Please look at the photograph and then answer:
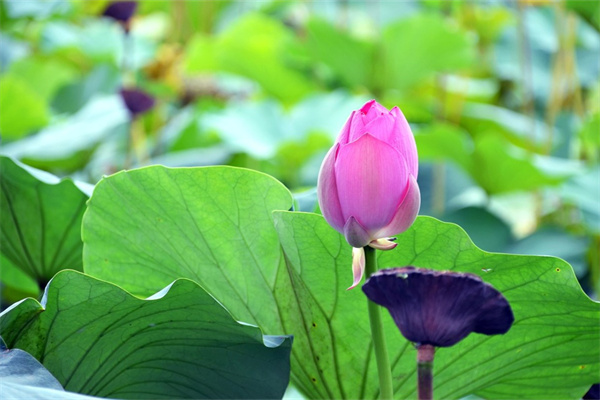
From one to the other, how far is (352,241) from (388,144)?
42 mm

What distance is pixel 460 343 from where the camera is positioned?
0.41 metres

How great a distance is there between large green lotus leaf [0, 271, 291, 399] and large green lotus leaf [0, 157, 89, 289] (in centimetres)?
19

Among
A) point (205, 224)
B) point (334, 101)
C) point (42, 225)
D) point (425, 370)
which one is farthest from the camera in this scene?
point (334, 101)

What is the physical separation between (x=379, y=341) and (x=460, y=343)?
79 mm

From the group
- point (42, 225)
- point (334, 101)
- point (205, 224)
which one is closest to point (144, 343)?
point (205, 224)

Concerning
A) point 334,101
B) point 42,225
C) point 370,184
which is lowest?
point 334,101

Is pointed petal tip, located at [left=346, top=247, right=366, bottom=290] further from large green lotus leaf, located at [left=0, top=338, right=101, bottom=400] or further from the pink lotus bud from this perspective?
large green lotus leaf, located at [left=0, top=338, right=101, bottom=400]

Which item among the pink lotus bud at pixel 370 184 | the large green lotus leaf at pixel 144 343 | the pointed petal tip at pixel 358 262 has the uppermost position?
the pink lotus bud at pixel 370 184

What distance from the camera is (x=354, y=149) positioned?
34cm

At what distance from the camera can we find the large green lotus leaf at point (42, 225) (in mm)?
573

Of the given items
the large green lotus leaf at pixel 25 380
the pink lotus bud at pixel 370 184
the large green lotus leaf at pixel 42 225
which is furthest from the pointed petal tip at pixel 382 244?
the large green lotus leaf at pixel 42 225

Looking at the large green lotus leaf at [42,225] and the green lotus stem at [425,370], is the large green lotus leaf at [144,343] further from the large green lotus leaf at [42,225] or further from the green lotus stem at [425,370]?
the large green lotus leaf at [42,225]

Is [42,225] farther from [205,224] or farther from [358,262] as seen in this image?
[358,262]

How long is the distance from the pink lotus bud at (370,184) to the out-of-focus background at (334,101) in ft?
1.96
